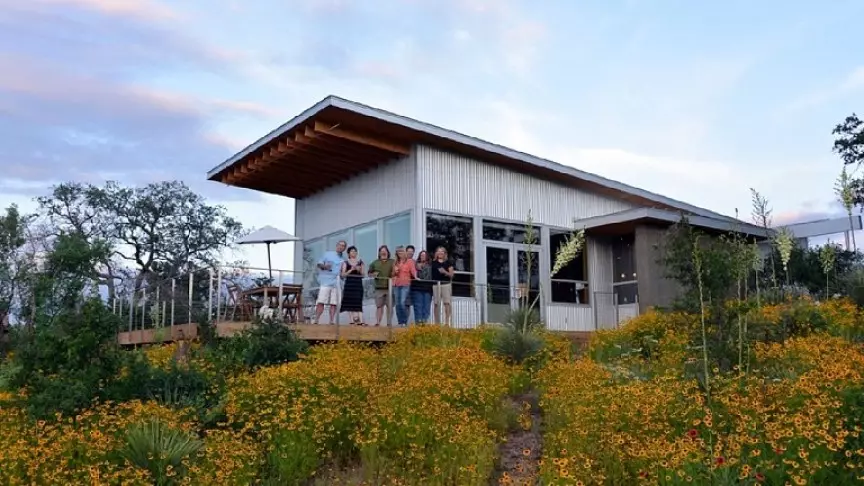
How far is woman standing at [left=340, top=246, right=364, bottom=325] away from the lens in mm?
14219

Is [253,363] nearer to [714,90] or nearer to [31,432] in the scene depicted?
[31,432]

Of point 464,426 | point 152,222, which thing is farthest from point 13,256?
point 464,426

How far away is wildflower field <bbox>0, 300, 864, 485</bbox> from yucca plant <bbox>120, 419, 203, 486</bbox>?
2 centimetres

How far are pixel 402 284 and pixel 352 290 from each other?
2.97ft

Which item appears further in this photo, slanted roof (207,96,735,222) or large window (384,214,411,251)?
large window (384,214,411,251)

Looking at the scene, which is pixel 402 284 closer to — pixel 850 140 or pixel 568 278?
pixel 568 278

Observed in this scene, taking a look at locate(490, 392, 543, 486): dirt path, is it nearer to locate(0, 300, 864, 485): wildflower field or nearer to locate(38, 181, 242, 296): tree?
locate(0, 300, 864, 485): wildflower field

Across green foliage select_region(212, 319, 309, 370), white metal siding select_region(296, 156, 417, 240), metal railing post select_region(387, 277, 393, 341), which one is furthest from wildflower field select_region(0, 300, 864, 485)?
white metal siding select_region(296, 156, 417, 240)

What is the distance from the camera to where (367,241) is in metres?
18.7

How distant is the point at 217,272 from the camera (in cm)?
1362

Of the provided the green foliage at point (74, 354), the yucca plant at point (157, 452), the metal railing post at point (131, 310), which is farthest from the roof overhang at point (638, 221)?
the yucca plant at point (157, 452)

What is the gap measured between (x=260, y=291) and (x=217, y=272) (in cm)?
88

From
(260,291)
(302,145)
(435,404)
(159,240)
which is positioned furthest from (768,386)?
(159,240)

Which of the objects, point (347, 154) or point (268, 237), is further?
point (347, 154)
